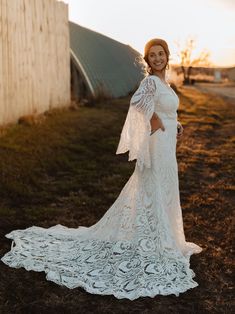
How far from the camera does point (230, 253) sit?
483 cm

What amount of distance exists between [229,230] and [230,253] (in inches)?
26.5

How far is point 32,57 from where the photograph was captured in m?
11.3

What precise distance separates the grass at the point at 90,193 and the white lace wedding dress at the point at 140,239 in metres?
0.15

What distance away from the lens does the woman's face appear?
14.1 ft

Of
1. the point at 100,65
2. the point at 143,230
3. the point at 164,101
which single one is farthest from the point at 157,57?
the point at 100,65

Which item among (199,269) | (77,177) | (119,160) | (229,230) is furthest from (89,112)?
(199,269)

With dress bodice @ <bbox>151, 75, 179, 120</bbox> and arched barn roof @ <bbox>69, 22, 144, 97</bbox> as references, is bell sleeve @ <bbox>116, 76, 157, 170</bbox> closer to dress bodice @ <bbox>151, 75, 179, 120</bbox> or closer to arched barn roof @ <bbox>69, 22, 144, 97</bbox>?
dress bodice @ <bbox>151, 75, 179, 120</bbox>

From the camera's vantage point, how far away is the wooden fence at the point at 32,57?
9633 millimetres

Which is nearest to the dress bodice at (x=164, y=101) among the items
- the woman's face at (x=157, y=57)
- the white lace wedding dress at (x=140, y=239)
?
the white lace wedding dress at (x=140, y=239)

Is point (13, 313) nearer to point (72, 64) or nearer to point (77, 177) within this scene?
point (77, 177)

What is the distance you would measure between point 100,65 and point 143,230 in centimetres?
1528

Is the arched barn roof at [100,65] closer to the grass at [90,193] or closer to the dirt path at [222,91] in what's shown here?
the grass at [90,193]

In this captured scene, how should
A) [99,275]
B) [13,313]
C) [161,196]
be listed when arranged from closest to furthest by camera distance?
[13,313] → [99,275] → [161,196]

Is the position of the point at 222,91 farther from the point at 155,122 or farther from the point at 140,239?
the point at 140,239
